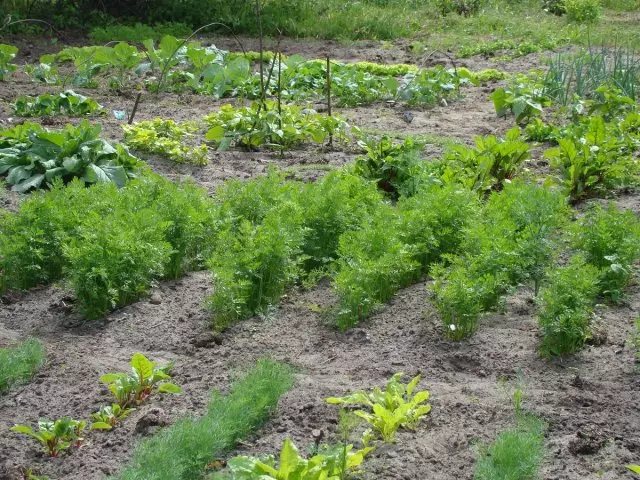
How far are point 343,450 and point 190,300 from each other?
2413mm

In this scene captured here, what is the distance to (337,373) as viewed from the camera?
4.97 meters

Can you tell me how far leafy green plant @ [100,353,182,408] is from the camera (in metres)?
4.64

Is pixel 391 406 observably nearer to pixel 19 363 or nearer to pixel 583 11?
pixel 19 363

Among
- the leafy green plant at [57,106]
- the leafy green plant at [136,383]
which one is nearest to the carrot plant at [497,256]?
the leafy green plant at [136,383]

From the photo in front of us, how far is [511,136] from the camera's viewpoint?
26.8 feet

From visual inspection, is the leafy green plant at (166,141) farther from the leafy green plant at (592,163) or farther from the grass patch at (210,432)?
the grass patch at (210,432)

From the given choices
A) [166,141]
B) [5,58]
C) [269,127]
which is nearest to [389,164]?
[269,127]

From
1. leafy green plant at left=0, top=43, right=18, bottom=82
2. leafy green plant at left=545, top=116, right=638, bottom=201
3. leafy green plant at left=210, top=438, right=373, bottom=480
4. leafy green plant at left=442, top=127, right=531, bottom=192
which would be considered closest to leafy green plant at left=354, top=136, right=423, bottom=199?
leafy green plant at left=442, top=127, right=531, bottom=192

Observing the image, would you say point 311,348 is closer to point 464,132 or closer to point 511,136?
point 511,136

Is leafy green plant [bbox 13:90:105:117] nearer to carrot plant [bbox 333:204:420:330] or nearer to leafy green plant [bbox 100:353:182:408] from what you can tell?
carrot plant [bbox 333:204:420:330]

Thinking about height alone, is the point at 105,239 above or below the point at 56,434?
above

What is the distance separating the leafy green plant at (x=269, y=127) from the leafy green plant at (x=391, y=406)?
4967 millimetres

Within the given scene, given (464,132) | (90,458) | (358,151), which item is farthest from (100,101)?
(90,458)

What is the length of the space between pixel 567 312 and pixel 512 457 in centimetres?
116
